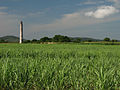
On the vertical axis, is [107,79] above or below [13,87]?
above

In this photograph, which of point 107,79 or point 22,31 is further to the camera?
point 22,31

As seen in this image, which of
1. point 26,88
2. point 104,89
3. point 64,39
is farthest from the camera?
point 64,39

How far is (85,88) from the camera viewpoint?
236cm

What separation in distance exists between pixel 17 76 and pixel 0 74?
1.41 feet

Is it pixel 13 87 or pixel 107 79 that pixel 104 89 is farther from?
pixel 13 87

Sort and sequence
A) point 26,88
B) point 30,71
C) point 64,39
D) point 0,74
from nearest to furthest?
point 26,88
point 0,74
point 30,71
point 64,39

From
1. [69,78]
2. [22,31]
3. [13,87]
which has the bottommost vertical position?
[13,87]

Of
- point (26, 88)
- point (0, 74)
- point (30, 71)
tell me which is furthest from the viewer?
point (30, 71)

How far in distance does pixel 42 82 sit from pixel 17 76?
50cm

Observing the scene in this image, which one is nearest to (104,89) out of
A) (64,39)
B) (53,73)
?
(53,73)

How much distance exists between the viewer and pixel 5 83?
2.61 meters

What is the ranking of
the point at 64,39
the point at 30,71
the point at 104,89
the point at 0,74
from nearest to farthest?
the point at 104,89, the point at 0,74, the point at 30,71, the point at 64,39

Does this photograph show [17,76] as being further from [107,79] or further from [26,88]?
[107,79]

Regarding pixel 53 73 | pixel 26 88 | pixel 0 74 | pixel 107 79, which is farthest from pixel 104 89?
pixel 0 74
